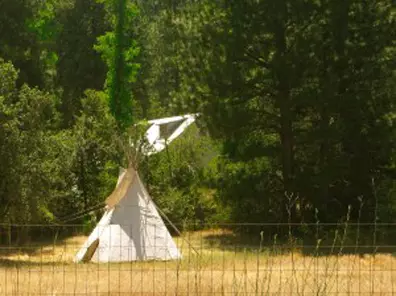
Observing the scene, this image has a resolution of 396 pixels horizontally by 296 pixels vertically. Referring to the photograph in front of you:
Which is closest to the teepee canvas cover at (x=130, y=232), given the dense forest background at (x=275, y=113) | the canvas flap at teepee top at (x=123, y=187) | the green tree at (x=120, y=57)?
the canvas flap at teepee top at (x=123, y=187)

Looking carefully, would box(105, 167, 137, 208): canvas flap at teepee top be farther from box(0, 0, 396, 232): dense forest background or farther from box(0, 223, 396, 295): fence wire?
box(0, 0, 396, 232): dense forest background

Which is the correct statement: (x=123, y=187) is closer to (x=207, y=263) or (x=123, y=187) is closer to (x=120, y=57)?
(x=207, y=263)

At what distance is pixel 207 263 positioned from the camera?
12781 millimetres

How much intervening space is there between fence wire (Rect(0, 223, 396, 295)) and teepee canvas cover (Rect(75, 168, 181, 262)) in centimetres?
3

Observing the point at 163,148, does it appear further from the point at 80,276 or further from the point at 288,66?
the point at 80,276

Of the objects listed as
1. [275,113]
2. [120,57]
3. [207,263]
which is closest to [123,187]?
[207,263]

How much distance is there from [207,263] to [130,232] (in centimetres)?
451

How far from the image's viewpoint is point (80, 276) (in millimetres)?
11398

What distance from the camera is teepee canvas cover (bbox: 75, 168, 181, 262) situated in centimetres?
1669

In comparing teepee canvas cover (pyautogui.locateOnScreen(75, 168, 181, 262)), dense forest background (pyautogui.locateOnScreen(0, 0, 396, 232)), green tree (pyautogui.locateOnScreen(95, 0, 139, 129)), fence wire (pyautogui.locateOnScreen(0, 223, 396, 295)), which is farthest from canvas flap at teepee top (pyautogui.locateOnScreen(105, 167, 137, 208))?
green tree (pyautogui.locateOnScreen(95, 0, 139, 129))

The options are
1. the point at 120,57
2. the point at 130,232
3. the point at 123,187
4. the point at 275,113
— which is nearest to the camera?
the point at 130,232

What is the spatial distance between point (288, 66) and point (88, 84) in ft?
71.1

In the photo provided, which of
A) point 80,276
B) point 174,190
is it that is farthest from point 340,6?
point 80,276

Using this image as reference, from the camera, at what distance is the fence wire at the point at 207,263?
9211 millimetres
